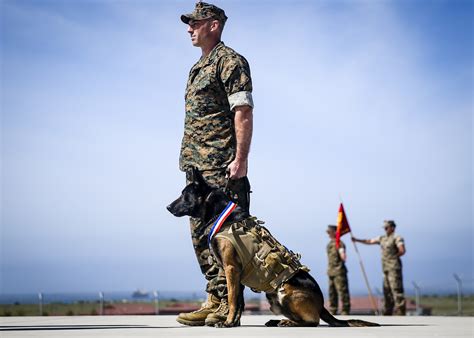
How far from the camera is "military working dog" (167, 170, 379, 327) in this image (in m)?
5.09

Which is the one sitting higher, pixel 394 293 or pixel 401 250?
pixel 401 250

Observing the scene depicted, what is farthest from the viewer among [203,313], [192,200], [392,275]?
[392,275]

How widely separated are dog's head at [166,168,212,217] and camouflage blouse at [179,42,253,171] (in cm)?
27

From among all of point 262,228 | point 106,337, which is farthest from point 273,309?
point 106,337

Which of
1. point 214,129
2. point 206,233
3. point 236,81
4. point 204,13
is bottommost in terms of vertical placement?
point 206,233

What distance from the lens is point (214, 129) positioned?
5578 millimetres

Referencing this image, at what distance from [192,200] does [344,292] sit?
31.8ft

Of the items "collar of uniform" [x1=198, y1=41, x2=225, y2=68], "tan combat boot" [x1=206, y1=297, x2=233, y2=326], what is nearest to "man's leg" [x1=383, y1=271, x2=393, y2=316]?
"tan combat boot" [x1=206, y1=297, x2=233, y2=326]

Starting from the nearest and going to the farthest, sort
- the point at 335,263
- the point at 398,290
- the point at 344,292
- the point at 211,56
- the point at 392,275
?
1. the point at 211,56
2. the point at 398,290
3. the point at 392,275
4. the point at 344,292
5. the point at 335,263

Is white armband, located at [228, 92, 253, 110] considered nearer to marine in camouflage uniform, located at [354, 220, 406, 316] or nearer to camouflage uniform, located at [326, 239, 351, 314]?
marine in camouflage uniform, located at [354, 220, 406, 316]

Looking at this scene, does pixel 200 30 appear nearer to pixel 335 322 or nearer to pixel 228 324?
pixel 228 324

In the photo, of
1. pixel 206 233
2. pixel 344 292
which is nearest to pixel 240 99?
pixel 206 233

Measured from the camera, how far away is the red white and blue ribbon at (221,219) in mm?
5117

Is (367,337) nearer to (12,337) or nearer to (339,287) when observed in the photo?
(12,337)
